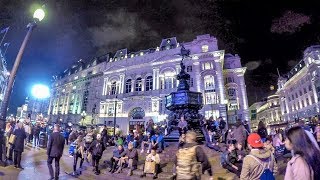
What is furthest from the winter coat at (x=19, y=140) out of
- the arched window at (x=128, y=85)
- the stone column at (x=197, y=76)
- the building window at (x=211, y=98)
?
the arched window at (x=128, y=85)

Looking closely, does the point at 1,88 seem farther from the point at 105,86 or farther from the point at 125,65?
the point at 125,65

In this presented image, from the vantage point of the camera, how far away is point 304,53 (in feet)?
166

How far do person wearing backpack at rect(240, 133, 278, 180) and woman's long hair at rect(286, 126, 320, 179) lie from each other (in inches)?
38.2

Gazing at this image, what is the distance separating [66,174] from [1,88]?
5850 centimetres

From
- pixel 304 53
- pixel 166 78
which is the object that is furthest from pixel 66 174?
pixel 304 53

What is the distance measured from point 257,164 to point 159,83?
4187 cm

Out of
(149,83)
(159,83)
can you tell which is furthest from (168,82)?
(149,83)

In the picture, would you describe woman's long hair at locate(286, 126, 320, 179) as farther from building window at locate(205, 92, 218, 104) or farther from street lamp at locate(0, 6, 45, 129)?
building window at locate(205, 92, 218, 104)

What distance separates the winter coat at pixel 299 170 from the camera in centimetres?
226

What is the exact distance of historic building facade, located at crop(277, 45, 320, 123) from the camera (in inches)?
1855

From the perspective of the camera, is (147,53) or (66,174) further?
(147,53)

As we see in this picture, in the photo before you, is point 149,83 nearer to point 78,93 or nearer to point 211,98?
point 211,98

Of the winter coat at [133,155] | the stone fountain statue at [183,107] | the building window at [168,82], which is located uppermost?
the building window at [168,82]

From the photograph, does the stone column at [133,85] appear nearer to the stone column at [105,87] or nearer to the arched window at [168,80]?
the arched window at [168,80]
